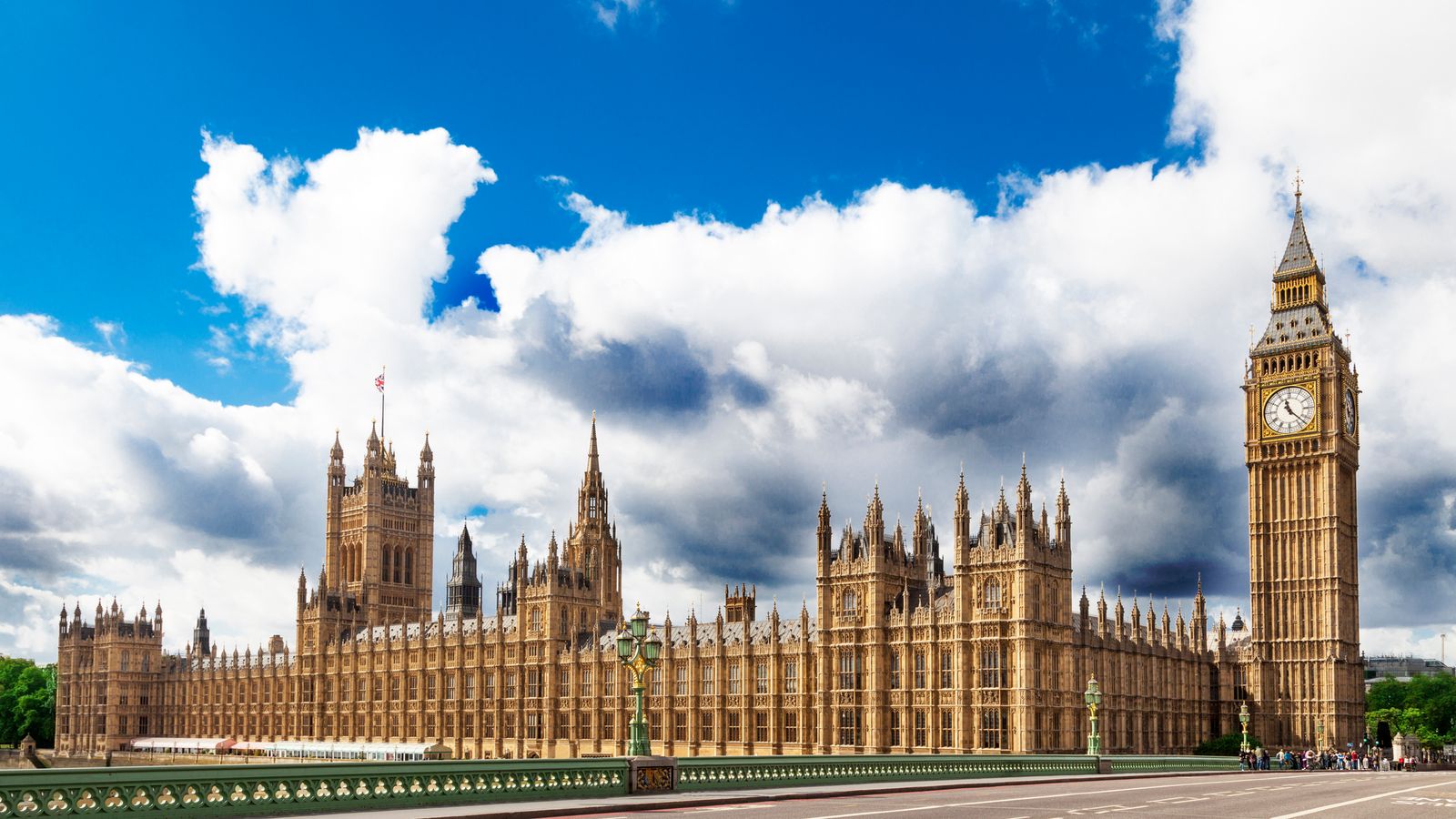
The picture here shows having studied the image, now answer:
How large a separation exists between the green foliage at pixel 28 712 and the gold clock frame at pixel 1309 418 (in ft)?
531

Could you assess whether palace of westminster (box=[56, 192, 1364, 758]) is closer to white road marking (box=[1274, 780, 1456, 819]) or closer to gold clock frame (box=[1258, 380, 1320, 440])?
gold clock frame (box=[1258, 380, 1320, 440])

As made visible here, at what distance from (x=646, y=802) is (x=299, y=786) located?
900cm

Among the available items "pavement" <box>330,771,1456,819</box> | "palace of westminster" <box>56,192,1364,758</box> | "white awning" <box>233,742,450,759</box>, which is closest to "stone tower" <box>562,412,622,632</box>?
"palace of westminster" <box>56,192,1364,758</box>

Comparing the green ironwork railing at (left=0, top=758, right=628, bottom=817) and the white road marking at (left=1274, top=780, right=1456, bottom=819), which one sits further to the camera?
the white road marking at (left=1274, top=780, right=1456, bottom=819)

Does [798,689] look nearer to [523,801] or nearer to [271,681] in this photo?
[523,801]

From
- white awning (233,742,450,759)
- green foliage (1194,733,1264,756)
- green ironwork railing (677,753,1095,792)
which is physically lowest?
white awning (233,742,450,759)

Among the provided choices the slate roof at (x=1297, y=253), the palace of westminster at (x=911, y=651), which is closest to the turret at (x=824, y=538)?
the palace of westminster at (x=911, y=651)

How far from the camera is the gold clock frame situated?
113125 millimetres

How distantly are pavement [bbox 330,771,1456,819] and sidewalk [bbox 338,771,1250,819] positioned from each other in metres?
0.03

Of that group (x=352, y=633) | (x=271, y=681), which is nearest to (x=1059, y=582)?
(x=352, y=633)

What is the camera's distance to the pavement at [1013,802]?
33.0 metres

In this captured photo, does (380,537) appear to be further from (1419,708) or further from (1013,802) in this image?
(1013,802)

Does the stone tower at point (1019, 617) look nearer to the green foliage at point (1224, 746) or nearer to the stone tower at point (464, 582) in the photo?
the green foliage at point (1224, 746)

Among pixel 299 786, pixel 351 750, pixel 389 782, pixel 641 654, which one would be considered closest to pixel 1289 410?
pixel 641 654
